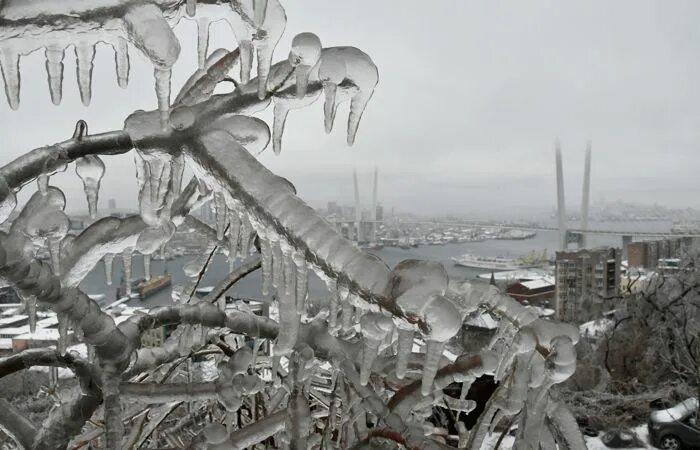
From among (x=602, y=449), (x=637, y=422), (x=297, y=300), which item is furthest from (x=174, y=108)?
(x=637, y=422)

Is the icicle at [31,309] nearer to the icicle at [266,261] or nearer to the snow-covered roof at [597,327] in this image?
the icicle at [266,261]

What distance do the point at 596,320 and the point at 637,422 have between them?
6.67 meters

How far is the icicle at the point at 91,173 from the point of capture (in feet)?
2.56

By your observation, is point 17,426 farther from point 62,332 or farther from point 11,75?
point 11,75

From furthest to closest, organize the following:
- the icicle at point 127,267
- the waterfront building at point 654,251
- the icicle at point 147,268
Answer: the waterfront building at point 654,251
the icicle at point 147,268
the icicle at point 127,267

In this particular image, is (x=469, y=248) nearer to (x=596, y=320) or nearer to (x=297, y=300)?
(x=596, y=320)

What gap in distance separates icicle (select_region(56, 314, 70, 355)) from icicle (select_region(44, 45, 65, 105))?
0.27 m

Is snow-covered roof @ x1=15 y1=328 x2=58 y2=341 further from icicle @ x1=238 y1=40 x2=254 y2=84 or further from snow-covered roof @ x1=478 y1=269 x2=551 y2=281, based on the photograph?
snow-covered roof @ x1=478 y1=269 x2=551 y2=281

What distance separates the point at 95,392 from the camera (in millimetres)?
796

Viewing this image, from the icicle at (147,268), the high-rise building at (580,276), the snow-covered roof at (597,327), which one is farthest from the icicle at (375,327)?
the high-rise building at (580,276)

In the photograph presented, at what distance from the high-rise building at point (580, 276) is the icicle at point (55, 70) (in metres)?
21.8

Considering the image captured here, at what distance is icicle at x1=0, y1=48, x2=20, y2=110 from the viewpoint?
633 millimetres

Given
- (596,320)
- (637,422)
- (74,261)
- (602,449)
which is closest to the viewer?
(74,261)

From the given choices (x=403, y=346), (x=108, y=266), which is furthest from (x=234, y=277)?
(x=403, y=346)
